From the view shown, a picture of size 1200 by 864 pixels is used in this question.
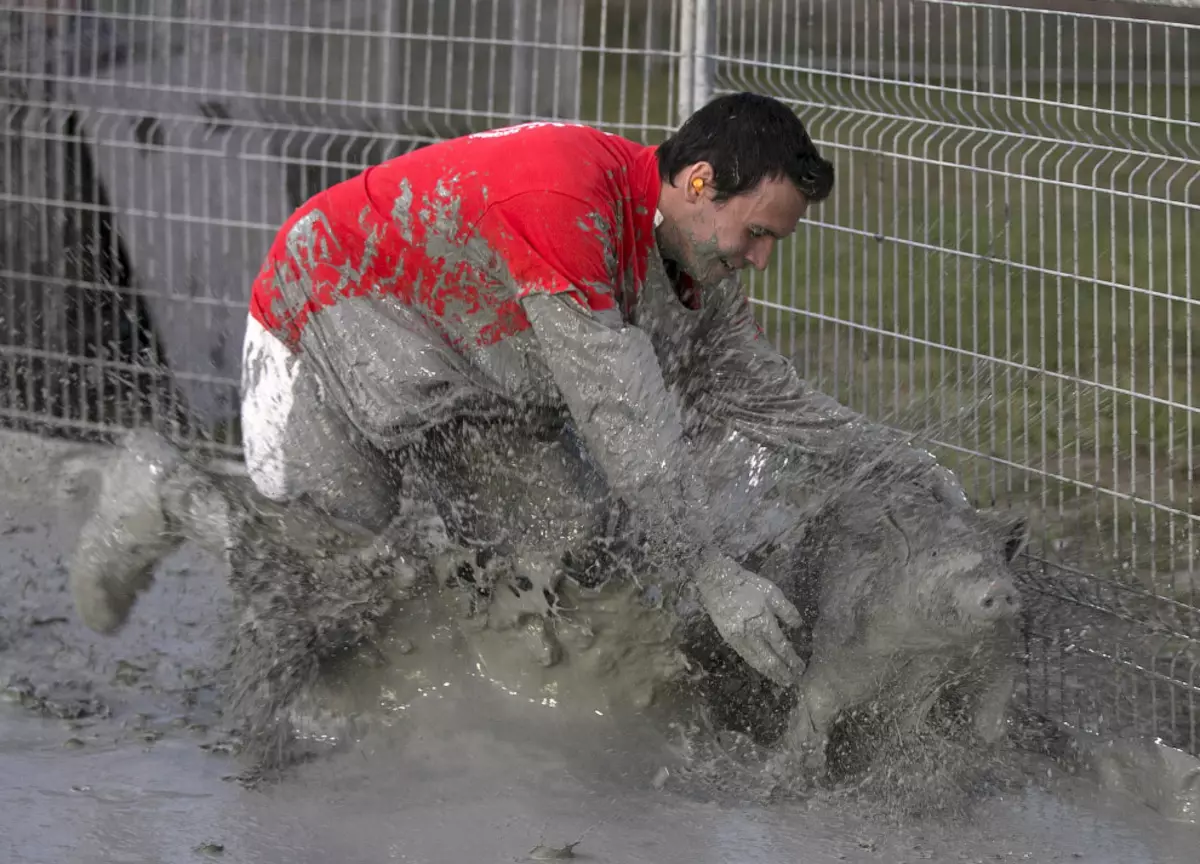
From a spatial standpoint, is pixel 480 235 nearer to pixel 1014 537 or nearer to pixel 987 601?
pixel 987 601

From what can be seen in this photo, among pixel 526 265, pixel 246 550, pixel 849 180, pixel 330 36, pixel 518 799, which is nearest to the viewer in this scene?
pixel 526 265

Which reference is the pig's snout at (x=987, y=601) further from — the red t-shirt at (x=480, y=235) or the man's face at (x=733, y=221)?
the red t-shirt at (x=480, y=235)

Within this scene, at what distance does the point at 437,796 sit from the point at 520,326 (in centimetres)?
115

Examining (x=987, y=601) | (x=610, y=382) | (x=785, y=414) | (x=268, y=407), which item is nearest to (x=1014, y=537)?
(x=987, y=601)

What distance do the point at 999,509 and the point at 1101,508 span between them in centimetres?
28

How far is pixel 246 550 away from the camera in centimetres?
462

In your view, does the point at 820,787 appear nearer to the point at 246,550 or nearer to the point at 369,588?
the point at 369,588

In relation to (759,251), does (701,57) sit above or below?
above

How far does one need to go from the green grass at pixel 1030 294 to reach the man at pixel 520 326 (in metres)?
0.73

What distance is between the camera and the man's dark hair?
12.8 feet

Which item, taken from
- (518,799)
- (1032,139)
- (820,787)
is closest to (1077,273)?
(1032,139)

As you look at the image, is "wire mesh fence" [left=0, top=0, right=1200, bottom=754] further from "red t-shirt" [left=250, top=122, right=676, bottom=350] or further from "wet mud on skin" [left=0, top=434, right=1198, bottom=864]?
"red t-shirt" [left=250, top=122, right=676, bottom=350]

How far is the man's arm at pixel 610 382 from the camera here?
3826mm

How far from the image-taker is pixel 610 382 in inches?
151
